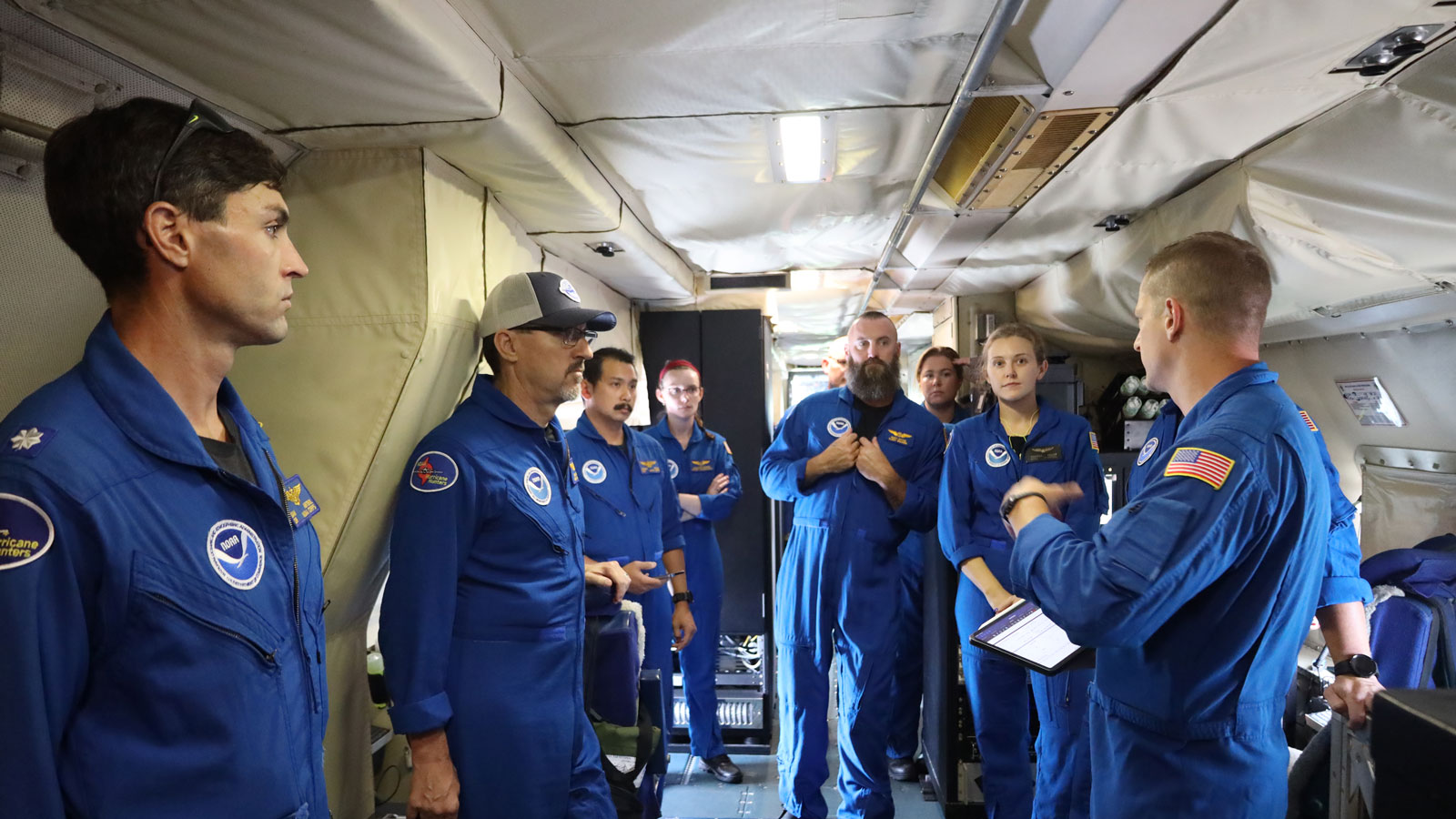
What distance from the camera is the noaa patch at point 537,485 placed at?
6.28 ft

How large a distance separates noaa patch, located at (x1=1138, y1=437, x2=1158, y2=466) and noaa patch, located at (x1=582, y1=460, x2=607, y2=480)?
206cm

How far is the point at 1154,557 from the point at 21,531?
5.64 ft

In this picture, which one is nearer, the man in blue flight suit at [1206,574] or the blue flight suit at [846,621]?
the man in blue flight suit at [1206,574]

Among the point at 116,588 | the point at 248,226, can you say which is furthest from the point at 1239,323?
the point at 116,588

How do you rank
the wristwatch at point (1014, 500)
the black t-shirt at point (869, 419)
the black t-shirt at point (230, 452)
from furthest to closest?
the black t-shirt at point (869, 419) → the wristwatch at point (1014, 500) → the black t-shirt at point (230, 452)

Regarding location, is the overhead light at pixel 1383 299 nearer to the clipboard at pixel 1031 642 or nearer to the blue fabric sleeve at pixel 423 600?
the clipboard at pixel 1031 642

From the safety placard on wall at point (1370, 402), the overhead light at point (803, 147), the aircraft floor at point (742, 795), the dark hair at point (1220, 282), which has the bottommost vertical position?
the aircraft floor at point (742, 795)

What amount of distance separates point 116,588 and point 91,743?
0.63 feet

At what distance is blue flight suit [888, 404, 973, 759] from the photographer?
3492mm

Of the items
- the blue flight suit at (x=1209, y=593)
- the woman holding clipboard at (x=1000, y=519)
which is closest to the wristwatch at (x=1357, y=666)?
the blue flight suit at (x=1209, y=593)

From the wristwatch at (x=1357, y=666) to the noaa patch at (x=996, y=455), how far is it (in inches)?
44.8

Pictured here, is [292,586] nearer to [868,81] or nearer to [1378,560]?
[868,81]

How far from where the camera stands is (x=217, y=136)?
1.09 metres

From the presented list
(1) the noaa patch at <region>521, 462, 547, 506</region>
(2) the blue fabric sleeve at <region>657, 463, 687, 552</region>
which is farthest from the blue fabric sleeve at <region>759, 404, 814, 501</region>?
(1) the noaa patch at <region>521, 462, 547, 506</region>
